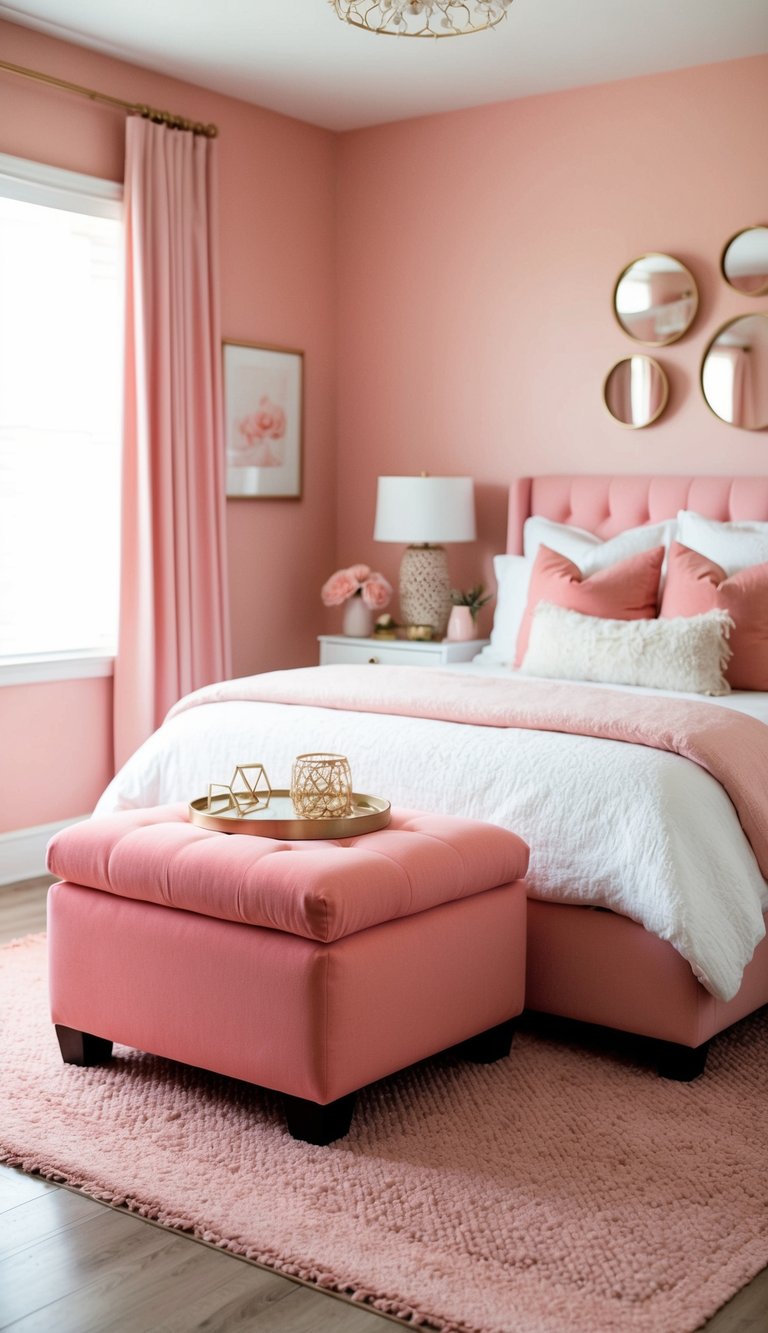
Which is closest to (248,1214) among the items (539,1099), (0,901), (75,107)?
(539,1099)

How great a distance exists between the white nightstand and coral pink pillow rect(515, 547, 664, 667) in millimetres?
680

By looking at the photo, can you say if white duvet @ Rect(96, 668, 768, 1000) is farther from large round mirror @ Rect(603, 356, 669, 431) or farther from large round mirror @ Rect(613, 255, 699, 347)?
large round mirror @ Rect(613, 255, 699, 347)

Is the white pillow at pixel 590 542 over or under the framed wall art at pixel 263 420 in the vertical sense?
under

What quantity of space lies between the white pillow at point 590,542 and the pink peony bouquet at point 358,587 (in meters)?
0.65

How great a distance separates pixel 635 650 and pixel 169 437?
1.85 m

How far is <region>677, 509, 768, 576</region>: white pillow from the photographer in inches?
166

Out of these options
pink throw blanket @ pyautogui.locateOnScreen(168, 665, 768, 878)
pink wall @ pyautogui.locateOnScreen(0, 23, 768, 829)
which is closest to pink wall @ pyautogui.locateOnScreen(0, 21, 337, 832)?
pink wall @ pyautogui.locateOnScreen(0, 23, 768, 829)

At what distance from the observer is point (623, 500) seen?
4801 millimetres

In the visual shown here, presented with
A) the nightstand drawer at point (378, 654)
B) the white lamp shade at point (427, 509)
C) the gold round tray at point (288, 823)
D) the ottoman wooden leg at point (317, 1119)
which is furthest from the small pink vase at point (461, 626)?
the ottoman wooden leg at point (317, 1119)

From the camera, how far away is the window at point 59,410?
4.43 metres

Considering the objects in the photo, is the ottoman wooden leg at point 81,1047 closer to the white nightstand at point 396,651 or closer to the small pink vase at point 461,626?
the white nightstand at point 396,651

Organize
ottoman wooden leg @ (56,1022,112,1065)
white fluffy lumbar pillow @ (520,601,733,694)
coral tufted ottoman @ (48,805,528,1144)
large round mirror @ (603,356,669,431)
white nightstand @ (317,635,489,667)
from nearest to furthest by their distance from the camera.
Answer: coral tufted ottoman @ (48,805,528,1144)
ottoman wooden leg @ (56,1022,112,1065)
white fluffy lumbar pillow @ (520,601,733,694)
large round mirror @ (603,356,669,431)
white nightstand @ (317,635,489,667)

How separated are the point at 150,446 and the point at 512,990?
2550 mm

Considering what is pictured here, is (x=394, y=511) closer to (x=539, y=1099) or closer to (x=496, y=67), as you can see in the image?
(x=496, y=67)
